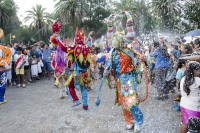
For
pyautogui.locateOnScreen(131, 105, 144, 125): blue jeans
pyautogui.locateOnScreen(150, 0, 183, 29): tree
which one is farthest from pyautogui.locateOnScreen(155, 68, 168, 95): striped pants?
pyautogui.locateOnScreen(150, 0, 183, 29): tree

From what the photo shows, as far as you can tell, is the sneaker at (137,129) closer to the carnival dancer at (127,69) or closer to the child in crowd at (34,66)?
the carnival dancer at (127,69)

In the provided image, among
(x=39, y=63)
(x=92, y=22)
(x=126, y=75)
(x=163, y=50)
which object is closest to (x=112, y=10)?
(x=92, y=22)

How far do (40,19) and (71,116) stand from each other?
3995 cm

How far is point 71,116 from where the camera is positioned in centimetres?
655

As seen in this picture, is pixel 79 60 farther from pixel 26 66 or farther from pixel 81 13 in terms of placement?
pixel 81 13

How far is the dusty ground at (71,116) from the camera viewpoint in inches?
220

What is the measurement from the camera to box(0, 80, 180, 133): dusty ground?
5598 millimetres

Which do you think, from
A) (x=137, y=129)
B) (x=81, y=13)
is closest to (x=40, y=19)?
(x=81, y=13)

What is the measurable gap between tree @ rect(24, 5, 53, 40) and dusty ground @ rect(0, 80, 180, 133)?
36.0m

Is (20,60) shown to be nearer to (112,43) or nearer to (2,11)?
(112,43)

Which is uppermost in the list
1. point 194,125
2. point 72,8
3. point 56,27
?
point 72,8

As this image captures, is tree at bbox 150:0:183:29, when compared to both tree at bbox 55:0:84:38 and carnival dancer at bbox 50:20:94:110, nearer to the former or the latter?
tree at bbox 55:0:84:38

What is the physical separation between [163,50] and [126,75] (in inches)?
120

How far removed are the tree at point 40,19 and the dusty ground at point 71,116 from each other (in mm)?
35981
